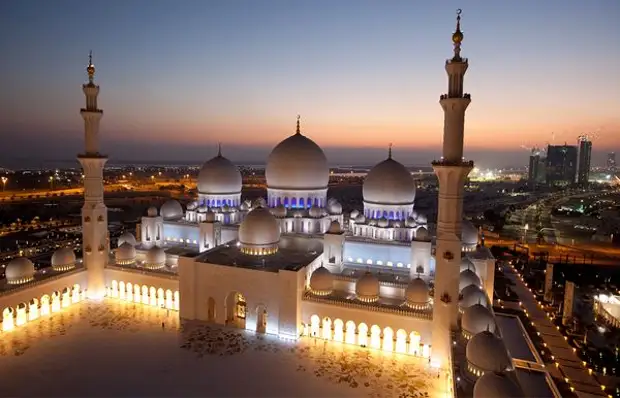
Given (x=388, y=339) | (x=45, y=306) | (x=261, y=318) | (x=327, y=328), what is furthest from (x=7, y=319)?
(x=388, y=339)

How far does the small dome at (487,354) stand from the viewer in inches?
493

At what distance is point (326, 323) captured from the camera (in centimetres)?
1845

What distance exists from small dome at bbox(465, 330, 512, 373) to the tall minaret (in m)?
2.58

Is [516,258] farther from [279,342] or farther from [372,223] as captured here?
[279,342]

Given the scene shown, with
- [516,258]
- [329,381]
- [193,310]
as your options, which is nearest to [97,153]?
[193,310]

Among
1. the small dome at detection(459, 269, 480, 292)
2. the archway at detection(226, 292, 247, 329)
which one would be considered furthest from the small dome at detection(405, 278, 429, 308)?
the archway at detection(226, 292, 247, 329)

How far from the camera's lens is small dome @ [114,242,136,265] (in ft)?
76.6

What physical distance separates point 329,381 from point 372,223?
10.9 m

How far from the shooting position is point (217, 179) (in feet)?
91.9

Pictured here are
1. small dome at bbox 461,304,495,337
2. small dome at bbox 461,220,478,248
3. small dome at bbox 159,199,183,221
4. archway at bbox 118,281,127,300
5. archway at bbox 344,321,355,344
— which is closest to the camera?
small dome at bbox 461,304,495,337

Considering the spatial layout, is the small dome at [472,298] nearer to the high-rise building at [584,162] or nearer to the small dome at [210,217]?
the small dome at [210,217]

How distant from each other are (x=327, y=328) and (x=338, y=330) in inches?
20.9

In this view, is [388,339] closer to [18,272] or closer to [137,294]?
[137,294]

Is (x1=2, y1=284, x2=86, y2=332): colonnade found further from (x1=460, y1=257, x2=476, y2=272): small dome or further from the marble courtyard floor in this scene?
(x1=460, y1=257, x2=476, y2=272): small dome
